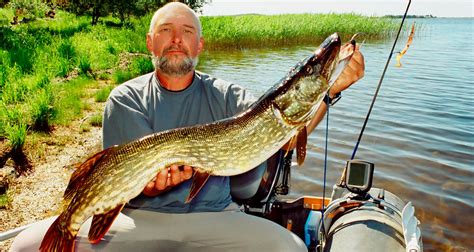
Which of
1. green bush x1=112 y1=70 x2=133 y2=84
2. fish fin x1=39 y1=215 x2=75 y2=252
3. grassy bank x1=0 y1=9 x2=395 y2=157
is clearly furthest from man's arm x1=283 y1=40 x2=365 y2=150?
green bush x1=112 y1=70 x2=133 y2=84

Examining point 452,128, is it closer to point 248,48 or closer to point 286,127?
point 286,127

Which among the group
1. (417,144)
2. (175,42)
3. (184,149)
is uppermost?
(175,42)

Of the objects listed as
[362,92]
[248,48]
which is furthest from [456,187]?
[248,48]

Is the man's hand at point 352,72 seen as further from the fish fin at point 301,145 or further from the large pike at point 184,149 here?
the fish fin at point 301,145

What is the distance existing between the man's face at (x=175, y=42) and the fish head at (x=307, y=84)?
1026 mm

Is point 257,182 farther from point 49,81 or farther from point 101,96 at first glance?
point 49,81

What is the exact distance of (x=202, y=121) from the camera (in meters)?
2.96

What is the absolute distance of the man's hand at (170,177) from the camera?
243 centimetres

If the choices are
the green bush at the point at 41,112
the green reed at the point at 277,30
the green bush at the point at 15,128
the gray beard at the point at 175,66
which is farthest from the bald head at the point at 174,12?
the green reed at the point at 277,30

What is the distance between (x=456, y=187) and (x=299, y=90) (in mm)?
4485

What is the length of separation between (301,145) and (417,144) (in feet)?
18.5

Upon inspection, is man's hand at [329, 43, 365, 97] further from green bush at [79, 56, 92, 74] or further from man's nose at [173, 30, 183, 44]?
green bush at [79, 56, 92, 74]

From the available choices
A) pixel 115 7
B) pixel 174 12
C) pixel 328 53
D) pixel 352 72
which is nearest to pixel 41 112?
pixel 174 12

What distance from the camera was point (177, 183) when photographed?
253 centimetres
